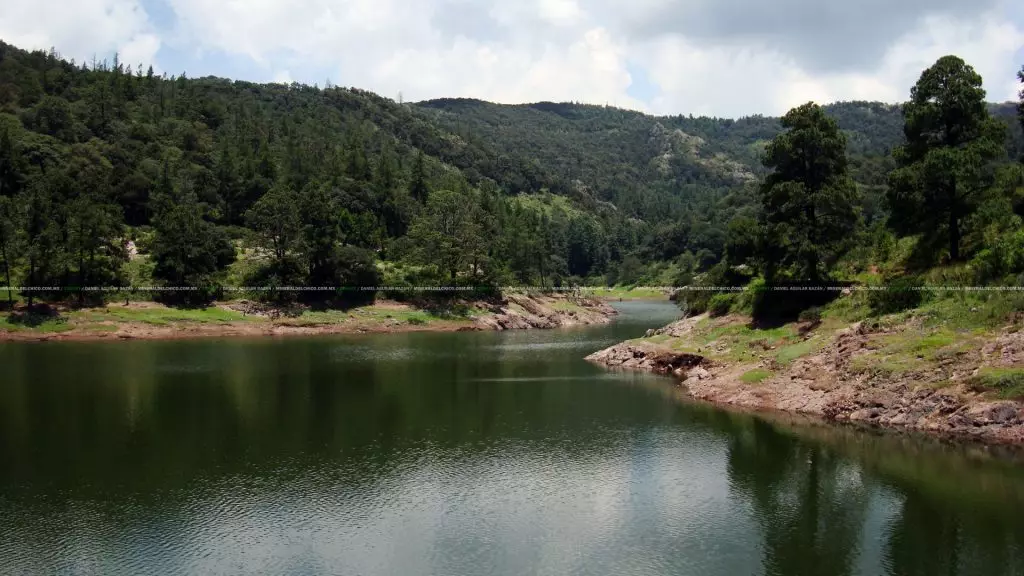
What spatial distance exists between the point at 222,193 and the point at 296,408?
12328 cm

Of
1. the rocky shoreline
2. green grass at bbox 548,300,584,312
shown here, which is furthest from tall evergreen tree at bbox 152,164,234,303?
the rocky shoreline

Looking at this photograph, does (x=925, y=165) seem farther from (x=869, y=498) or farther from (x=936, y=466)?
(x=869, y=498)

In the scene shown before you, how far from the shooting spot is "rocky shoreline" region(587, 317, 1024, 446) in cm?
4538

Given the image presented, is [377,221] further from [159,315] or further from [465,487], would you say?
[465,487]

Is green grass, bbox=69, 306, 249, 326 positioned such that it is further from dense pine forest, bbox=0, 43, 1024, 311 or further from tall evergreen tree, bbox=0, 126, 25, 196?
tall evergreen tree, bbox=0, 126, 25, 196

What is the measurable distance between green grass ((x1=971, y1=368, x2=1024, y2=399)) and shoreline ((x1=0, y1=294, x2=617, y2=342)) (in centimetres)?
8695

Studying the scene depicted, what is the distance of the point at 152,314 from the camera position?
106125mm

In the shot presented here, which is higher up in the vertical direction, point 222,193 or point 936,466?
point 222,193

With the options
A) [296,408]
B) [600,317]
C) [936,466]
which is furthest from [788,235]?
[600,317]

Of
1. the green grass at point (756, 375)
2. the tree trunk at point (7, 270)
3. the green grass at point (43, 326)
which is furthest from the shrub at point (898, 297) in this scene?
the tree trunk at point (7, 270)

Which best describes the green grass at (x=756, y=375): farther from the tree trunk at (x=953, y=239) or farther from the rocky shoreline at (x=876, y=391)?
the tree trunk at (x=953, y=239)

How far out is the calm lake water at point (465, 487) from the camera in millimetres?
29750

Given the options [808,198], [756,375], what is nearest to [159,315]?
[756,375]

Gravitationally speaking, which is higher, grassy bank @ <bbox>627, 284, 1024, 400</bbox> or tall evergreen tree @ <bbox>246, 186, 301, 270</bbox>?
tall evergreen tree @ <bbox>246, 186, 301, 270</bbox>
